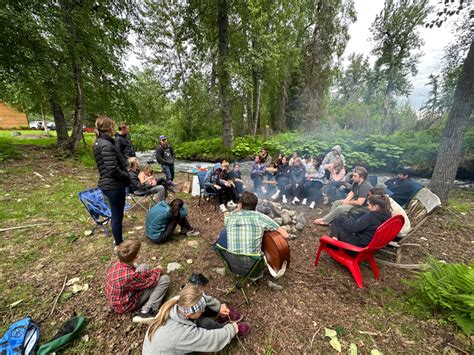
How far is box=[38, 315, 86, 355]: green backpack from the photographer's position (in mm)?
1577

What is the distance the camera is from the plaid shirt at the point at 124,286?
6.19 ft

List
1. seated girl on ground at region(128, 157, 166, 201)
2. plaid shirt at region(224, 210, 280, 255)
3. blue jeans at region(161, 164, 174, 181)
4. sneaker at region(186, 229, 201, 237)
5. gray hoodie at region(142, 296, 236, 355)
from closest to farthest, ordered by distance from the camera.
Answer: gray hoodie at region(142, 296, 236, 355) → plaid shirt at region(224, 210, 280, 255) → sneaker at region(186, 229, 201, 237) → seated girl on ground at region(128, 157, 166, 201) → blue jeans at region(161, 164, 174, 181)

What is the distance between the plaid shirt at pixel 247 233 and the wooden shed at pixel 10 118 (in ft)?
126

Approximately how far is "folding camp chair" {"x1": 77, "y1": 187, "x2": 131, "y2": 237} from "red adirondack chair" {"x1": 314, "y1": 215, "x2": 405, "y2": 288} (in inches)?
144

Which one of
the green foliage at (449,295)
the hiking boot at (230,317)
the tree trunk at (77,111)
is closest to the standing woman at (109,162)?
the hiking boot at (230,317)

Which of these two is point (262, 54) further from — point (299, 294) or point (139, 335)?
point (139, 335)

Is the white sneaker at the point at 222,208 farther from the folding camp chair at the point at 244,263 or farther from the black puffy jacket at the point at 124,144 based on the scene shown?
the black puffy jacket at the point at 124,144

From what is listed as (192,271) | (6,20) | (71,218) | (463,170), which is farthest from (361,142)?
(6,20)

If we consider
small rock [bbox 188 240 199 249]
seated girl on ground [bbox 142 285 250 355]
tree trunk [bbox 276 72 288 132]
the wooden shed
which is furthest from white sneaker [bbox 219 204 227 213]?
the wooden shed

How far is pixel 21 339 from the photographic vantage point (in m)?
1.61

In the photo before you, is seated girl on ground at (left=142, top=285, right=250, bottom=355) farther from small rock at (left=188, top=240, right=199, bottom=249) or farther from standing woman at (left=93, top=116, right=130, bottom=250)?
standing woman at (left=93, top=116, right=130, bottom=250)

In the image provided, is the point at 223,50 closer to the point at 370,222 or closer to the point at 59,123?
the point at 59,123

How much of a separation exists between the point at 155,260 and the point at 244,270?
60.3 inches

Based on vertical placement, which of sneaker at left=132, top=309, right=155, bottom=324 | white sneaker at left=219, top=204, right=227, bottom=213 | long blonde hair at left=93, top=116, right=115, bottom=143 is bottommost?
sneaker at left=132, top=309, right=155, bottom=324
